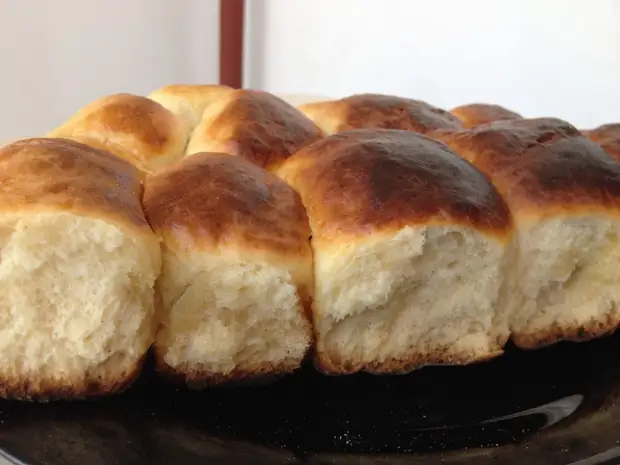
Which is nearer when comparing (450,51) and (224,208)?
(224,208)

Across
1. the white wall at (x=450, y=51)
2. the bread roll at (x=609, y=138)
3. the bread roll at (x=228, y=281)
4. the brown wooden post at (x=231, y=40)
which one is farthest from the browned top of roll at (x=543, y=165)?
the brown wooden post at (x=231, y=40)

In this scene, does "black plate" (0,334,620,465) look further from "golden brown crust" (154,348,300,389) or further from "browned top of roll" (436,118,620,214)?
"browned top of roll" (436,118,620,214)

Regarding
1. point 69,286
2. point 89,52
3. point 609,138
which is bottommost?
point 89,52

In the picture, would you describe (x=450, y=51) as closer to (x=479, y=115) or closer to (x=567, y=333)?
(x=479, y=115)

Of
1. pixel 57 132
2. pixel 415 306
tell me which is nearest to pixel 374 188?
pixel 415 306

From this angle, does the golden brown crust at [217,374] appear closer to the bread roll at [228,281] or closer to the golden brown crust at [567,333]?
the bread roll at [228,281]

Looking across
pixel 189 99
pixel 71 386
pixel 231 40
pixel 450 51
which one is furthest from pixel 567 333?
pixel 231 40

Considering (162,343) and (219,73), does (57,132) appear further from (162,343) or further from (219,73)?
(219,73)
